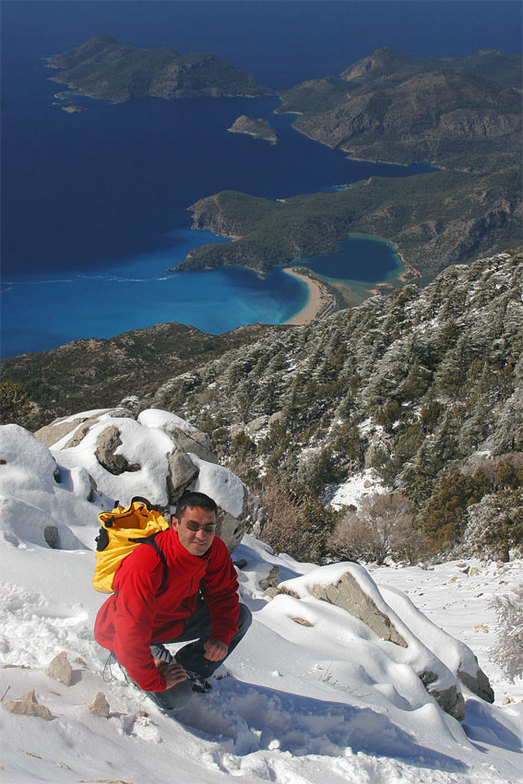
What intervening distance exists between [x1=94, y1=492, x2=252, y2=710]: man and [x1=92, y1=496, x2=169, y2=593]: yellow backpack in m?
0.12

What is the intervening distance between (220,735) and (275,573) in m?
5.78

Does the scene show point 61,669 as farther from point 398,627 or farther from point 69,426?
point 69,426

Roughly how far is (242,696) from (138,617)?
121cm

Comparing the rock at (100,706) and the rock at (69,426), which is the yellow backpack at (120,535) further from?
the rock at (69,426)

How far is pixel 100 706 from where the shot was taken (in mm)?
3654

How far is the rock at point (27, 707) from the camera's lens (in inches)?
131

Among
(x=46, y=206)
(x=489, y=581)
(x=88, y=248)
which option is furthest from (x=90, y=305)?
(x=489, y=581)

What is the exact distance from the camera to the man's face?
3736mm

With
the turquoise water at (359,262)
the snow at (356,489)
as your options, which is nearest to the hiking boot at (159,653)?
the snow at (356,489)

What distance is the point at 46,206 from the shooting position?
160m

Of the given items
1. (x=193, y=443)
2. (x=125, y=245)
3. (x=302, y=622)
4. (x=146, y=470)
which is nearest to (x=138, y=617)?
(x=302, y=622)

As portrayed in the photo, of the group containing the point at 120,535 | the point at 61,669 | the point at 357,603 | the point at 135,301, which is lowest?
the point at 135,301

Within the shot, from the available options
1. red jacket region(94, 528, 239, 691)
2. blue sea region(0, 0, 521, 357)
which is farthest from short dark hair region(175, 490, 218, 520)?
blue sea region(0, 0, 521, 357)

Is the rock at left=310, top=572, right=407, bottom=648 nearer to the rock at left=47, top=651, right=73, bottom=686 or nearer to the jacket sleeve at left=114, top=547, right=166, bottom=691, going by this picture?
the jacket sleeve at left=114, top=547, right=166, bottom=691
